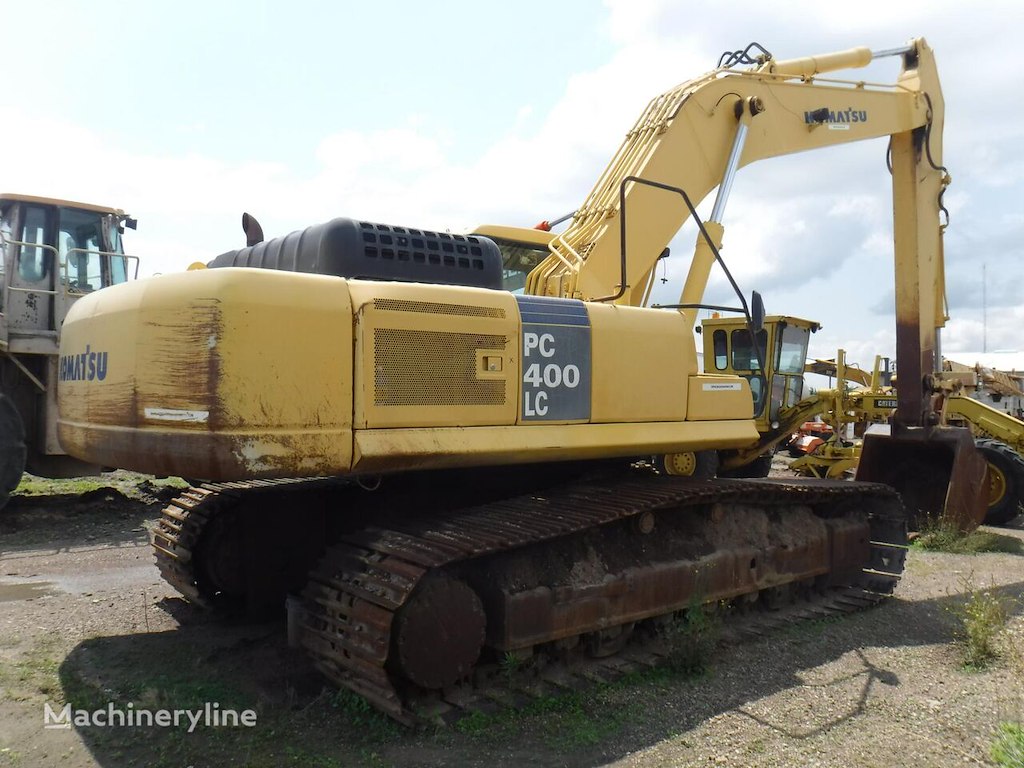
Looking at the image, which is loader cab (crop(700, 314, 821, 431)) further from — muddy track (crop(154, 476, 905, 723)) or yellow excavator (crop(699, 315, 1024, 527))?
muddy track (crop(154, 476, 905, 723))

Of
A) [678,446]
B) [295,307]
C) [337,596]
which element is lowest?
[337,596]

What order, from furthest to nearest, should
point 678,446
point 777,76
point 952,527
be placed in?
point 952,527
point 777,76
point 678,446

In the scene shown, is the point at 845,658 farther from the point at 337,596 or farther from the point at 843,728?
the point at 337,596

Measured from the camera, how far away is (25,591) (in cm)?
640

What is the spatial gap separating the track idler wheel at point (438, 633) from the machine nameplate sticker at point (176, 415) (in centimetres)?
115

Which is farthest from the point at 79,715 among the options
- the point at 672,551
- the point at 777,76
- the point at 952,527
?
the point at 952,527

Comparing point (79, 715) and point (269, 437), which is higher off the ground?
point (269, 437)

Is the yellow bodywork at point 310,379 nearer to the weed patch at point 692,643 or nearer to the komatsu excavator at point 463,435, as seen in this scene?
the komatsu excavator at point 463,435

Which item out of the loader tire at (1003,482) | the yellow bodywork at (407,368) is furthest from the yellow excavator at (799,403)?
the yellow bodywork at (407,368)

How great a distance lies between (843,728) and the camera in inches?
152

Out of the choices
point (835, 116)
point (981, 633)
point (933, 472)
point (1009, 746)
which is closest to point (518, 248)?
point (835, 116)

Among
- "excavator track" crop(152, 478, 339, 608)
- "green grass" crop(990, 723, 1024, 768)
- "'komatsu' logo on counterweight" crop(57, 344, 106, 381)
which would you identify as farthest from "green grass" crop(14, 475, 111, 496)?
"green grass" crop(990, 723, 1024, 768)

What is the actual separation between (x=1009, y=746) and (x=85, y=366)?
4426mm

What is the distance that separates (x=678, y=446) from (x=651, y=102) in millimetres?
3012
